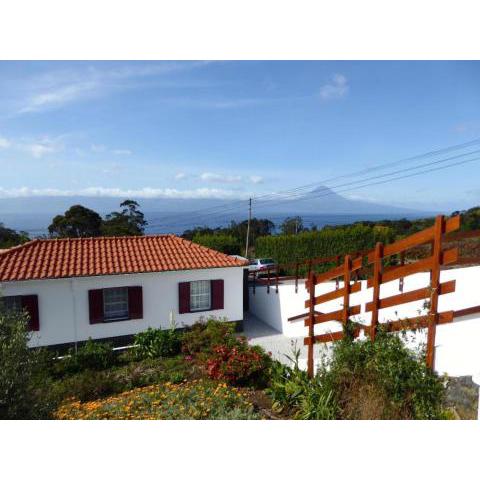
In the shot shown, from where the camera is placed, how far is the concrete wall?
334 centimetres

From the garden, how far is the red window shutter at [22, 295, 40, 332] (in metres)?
2.78

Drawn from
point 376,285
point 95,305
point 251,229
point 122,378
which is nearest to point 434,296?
point 376,285

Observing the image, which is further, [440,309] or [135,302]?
[135,302]

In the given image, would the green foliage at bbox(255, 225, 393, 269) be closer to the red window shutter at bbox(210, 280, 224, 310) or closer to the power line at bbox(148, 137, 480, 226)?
the power line at bbox(148, 137, 480, 226)

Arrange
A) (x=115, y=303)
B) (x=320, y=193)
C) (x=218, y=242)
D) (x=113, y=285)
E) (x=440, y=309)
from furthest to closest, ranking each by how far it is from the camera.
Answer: (x=320, y=193) < (x=218, y=242) < (x=115, y=303) < (x=113, y=285) < (x=440, y=309)

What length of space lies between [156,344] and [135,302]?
117 centimetres

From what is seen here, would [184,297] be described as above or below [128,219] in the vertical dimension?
below

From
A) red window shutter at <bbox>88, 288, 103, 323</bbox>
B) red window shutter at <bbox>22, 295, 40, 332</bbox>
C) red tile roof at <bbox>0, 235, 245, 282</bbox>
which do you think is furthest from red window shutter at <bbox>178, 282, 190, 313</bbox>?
red window shutter at <bbox>22, 295, 40, 332</bbox>

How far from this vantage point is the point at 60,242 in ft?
31.1

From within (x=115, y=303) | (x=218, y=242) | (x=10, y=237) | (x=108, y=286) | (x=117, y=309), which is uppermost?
(x=10, y=237)

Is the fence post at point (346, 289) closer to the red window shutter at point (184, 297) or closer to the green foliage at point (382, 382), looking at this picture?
the green foliage at point (382, 382)

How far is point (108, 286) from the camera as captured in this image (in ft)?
28.6

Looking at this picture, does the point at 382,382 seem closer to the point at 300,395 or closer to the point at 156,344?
the point at 300,395
